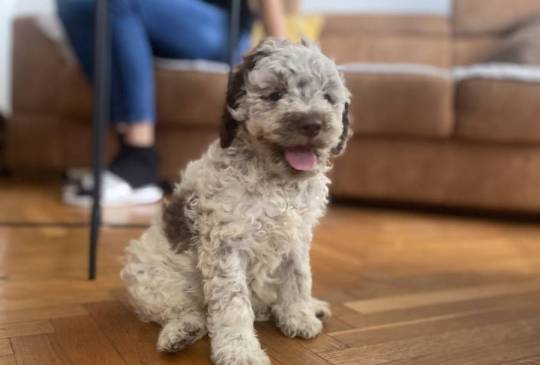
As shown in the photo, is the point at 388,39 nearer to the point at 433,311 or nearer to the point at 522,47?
the point at 522,47

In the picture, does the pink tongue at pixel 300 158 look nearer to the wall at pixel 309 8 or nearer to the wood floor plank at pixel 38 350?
the wood floor plank at pixel 38 350

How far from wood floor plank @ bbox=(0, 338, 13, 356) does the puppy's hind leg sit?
0.30 metres

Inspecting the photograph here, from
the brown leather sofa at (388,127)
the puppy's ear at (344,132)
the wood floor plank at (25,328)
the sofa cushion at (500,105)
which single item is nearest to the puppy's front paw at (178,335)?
the wood floor plank at (25,328)

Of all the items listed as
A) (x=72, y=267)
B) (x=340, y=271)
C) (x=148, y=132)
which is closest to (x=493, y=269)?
(x=340, y=271)

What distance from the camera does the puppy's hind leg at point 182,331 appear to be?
1.17 metres

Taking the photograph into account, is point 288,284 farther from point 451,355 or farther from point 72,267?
point 72,267

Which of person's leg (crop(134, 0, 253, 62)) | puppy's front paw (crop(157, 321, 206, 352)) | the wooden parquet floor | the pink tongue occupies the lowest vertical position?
the wooden parquet floor

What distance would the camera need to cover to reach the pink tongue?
45.3 inches

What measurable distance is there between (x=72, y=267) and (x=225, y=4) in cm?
168

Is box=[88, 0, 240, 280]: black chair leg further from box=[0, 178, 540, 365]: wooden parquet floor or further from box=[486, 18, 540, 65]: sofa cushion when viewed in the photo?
box=[486, 18, 540, 65]: sofa cushion

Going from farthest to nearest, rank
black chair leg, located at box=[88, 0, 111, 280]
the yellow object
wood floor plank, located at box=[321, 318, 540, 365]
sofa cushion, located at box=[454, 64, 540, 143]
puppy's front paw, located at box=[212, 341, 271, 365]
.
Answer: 1. the yellow object
2. sofa cushion, located at box=[454, 64, 540, 143]
3. black chair leg, located at box=[88, 0, 111, 280]
4. wood floor plank, located at box=[321, 318, 540, 365]
5. puppy's front paw, located at box=[212, 341, 271, 365]

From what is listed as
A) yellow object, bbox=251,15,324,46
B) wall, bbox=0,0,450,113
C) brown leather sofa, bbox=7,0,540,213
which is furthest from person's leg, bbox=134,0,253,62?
wall, bbox=0,0,450,113

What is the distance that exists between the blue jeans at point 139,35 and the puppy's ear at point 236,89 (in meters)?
1.61

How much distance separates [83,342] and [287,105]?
0.67 m
